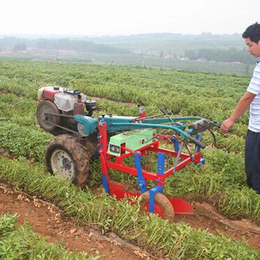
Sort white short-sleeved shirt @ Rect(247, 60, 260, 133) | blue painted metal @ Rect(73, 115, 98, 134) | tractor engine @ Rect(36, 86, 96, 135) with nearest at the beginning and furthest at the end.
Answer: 1. white short-sleeved shirt @ Rect(247, 60, 260, 133)
2. blue painted metal @ Rect(73, 115, 98, 134)
3. tractor engine @ Rect(36, 86, 96, 135)

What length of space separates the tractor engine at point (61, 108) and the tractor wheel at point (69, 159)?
28 cm

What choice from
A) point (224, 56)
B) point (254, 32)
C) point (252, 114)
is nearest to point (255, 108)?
point (252, 114)

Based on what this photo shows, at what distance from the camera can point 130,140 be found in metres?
4.04

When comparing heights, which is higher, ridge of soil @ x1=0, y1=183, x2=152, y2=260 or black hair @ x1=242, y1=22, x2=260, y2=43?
black hair @ x1=242, y1=22, x2=260, y2=43

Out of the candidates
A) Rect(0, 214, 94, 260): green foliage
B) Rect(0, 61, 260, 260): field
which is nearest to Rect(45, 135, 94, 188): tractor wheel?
Rect(0, 61, 260, 260): field

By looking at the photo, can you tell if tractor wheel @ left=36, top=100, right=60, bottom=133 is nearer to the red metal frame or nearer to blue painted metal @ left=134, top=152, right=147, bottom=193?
the red metal frame

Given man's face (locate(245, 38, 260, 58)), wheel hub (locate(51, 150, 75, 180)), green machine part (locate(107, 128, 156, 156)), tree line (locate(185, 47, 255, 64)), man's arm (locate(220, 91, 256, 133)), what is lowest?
wheel hub (locate(51, 150, 75, 180))

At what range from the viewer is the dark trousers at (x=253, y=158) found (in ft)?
13.0

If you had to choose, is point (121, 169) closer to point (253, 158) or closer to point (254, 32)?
point (253, 158)

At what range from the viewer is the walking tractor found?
367 centimetres

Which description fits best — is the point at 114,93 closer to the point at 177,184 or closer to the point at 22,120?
the point at 22,120

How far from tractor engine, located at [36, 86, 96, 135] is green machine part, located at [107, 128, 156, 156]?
0.70 meters

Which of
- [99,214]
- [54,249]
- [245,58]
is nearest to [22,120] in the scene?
[99,214]

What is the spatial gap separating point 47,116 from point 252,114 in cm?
290
